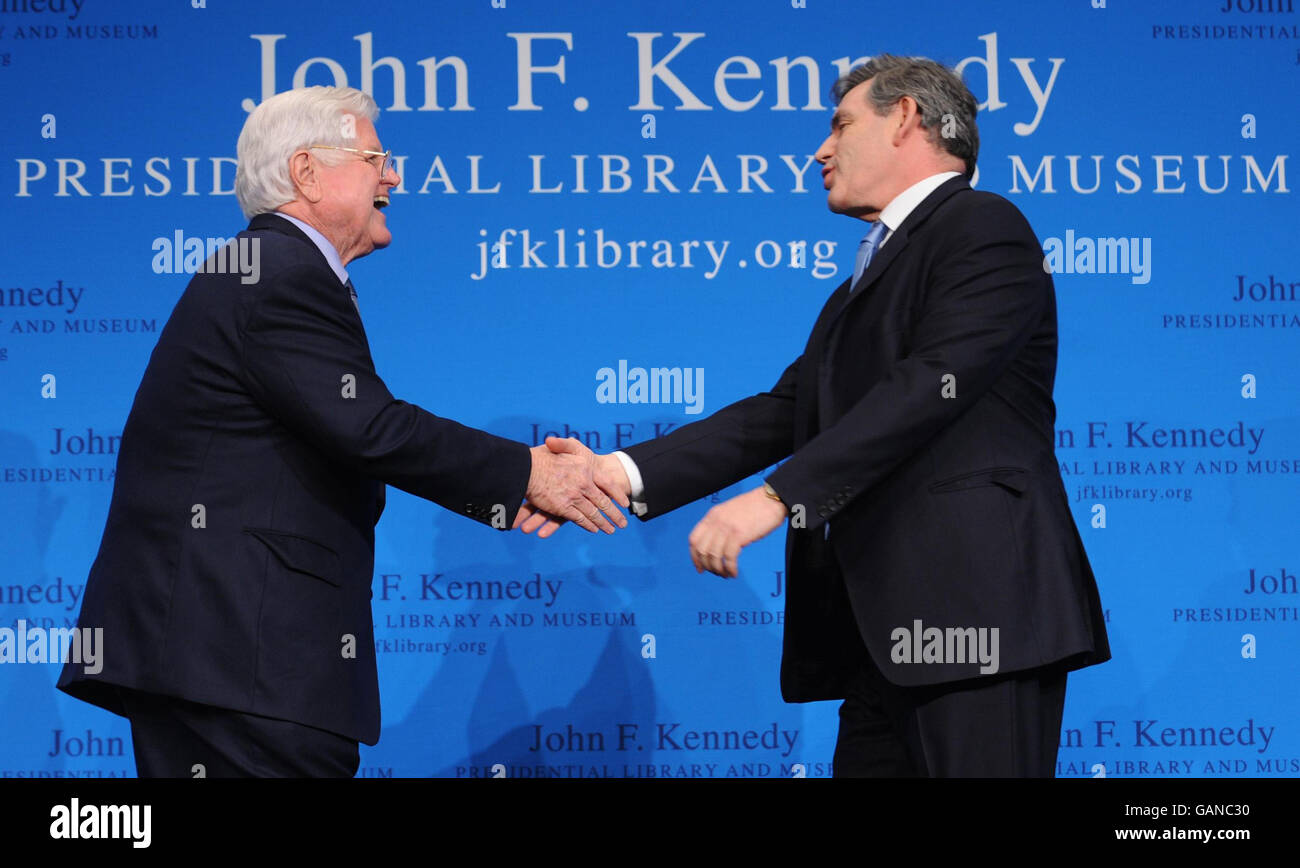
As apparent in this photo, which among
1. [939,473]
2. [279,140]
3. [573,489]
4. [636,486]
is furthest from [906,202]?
[279,140]

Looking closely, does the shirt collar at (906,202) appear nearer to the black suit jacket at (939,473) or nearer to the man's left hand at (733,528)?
the black suit jacket at (939,473)

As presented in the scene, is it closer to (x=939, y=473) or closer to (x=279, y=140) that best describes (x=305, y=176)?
(x=279, y=140)

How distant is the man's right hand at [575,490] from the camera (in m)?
3.02

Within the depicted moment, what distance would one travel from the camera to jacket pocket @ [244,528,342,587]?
2334 millimetres

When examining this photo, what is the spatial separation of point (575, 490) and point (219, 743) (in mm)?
1052

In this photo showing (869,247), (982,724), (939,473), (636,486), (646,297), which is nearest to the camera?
(982,724)

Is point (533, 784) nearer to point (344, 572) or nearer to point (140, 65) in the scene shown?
point (344, 572)

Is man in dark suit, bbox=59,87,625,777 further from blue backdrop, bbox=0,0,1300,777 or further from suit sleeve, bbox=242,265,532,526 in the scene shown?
blue backdrop, bbox=0,0,1300,777

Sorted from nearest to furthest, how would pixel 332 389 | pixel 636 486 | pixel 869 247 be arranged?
pixel 332 389 < pixel 869 247 < pixel 636 486

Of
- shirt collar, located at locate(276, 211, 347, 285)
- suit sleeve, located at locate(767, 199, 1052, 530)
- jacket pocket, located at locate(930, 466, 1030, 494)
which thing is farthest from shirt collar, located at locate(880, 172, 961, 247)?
shirt collar, located at locate(276, 211, 347, 285)

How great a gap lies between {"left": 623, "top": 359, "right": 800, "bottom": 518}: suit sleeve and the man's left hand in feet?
2.09

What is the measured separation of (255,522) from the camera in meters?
2.34

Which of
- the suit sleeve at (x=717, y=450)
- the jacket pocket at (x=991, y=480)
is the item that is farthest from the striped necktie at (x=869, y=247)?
the suit sleeve at (x=717, y=450)

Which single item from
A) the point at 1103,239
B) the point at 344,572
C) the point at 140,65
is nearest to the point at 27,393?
the point at 140,65
